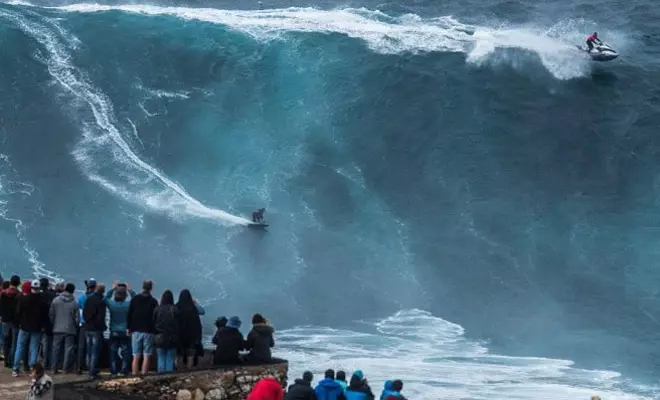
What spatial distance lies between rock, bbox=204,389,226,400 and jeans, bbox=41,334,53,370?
368 cm

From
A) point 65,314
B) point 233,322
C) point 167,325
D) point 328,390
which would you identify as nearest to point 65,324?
point 65,314

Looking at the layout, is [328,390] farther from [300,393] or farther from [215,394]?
[215,394]

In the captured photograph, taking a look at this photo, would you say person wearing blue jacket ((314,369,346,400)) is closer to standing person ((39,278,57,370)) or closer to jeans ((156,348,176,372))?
jeans ((156,348,176,372))

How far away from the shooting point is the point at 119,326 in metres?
21.1

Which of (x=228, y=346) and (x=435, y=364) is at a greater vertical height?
(x=435, y=364)

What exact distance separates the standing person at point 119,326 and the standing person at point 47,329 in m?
1.21

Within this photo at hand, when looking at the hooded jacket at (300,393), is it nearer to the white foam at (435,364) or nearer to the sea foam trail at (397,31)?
the white foam at (435,364)

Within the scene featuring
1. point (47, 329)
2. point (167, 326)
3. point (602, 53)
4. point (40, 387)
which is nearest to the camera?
point (40, 387)

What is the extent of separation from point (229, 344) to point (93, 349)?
2.68 metres

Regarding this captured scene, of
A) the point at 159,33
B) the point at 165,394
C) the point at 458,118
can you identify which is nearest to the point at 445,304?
the point at 458,118

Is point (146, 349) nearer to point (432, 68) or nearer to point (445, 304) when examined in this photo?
point (445, 304)

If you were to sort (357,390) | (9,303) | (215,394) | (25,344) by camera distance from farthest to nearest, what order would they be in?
(9,303) → (25,344) → (215,394) → (357,390)

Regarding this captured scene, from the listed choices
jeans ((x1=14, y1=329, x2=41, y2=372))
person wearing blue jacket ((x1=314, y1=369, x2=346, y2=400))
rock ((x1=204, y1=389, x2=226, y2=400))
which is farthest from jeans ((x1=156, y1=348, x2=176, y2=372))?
person wearing blue jacket ((x1=314, y1=369, x2=346, y2=400))

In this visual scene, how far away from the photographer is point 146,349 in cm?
2070
